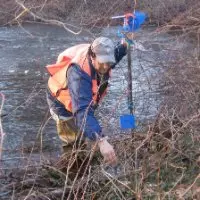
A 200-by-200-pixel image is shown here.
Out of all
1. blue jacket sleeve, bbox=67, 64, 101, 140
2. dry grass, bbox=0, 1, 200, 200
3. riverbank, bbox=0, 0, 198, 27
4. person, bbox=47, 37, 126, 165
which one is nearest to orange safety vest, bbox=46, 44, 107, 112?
person, bbox=47, 37, 126, 165

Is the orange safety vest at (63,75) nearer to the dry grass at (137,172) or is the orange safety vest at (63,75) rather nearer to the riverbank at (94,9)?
the dry grass at (137,172)

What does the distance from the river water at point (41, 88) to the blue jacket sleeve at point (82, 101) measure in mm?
285

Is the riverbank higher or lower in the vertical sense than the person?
lower

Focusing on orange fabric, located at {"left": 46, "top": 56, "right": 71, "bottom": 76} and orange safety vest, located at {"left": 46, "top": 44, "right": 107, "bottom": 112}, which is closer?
orange safety vest, located at {"left": 46, "top": 44, "right": 107, "bottom": 112}

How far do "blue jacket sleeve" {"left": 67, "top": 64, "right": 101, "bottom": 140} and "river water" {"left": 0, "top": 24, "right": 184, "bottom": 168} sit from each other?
0.94 feet

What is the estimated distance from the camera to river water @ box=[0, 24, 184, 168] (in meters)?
5.49

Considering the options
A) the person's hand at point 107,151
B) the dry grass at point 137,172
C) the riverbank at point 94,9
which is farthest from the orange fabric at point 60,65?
the riverbank at point 94,9

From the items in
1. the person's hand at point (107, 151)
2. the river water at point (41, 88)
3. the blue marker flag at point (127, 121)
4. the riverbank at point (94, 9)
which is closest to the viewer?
the person's hand at point (107, 151)

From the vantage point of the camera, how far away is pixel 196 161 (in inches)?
151

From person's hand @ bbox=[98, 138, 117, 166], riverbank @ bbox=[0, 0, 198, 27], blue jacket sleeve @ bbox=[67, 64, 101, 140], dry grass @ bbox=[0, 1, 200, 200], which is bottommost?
riverbank @ bbox=[0, 0, 198, 27]

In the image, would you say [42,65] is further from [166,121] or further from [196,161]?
[196,161]

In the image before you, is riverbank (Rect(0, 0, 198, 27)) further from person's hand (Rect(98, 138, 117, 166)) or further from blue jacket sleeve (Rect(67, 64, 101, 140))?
person's hand (Rect(98, 138, 117, 166))

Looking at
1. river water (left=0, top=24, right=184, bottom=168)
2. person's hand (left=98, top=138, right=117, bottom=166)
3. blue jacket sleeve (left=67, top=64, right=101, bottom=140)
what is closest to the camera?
person's hand (left=98, top=138, right=117, bottom=166)

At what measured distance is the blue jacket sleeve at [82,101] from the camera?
383 cm
